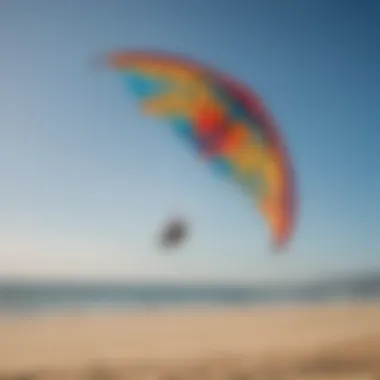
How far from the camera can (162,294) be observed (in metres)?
1.15

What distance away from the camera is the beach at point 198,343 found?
1.12m

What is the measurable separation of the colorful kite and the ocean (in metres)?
0.09

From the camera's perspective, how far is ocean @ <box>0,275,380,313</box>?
1.12 meters

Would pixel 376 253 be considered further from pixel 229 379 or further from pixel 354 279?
pixel 229 379

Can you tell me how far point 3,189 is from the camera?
3.75ft

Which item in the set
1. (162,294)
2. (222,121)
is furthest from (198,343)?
(222,121)

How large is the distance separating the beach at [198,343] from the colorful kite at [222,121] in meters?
0.14

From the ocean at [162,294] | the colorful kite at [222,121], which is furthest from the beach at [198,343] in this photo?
the colorful kite at [222,121]

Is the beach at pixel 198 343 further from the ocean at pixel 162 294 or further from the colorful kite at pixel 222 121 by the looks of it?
the colorful kite at pixel 222 121

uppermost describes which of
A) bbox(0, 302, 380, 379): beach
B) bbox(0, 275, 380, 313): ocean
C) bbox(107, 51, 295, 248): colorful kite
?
bbox(107, 51, 295, 248): colorful kite

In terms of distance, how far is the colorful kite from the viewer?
3.90ft

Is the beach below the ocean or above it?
below

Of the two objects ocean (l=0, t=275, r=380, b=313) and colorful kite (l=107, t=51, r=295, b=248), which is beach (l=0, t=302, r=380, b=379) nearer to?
ocean (l=0, t=275, r=380, b=313)

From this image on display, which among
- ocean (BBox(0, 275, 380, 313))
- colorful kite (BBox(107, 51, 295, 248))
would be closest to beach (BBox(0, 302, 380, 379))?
ocean (BBox(0, 275, 380, 313))
